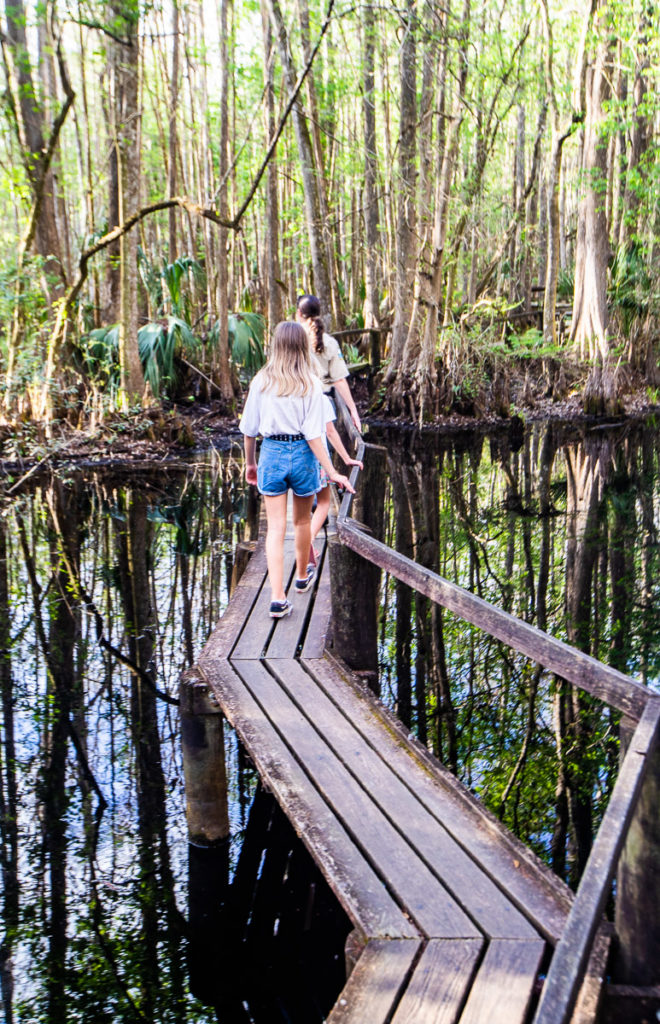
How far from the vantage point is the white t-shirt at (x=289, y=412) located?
4715mm

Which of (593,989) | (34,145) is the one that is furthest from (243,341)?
(593,989)

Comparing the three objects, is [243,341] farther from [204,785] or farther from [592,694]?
[592,694]

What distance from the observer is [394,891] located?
2869 mm

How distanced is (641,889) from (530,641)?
0.80 meters

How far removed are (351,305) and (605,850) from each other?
28.9m

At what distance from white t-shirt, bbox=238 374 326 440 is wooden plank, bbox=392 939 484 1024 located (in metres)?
2.77

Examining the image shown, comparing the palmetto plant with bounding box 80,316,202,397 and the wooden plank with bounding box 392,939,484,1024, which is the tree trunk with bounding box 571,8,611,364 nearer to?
the palmetto plant with bounding box 80,316,202,397

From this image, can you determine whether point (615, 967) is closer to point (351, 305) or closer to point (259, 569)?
point (259, 569)

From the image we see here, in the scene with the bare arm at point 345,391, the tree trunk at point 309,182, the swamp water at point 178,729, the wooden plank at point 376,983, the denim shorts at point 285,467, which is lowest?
the swamp water at point 178,729

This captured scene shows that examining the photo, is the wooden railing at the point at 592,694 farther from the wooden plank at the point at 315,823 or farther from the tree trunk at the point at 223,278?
the tree trunk at the point at 223,278

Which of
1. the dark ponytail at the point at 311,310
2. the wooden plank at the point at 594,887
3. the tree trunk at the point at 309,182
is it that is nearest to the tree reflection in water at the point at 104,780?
the wooden plank at the point at 594,887

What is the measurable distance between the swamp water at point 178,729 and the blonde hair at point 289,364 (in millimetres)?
2111

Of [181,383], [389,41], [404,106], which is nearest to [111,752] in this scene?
[181,383]

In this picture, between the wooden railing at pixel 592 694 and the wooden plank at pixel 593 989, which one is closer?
the wooden railing at pixel 592 694
